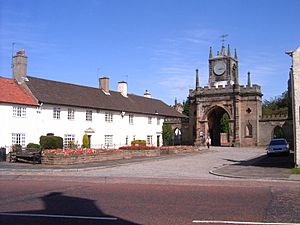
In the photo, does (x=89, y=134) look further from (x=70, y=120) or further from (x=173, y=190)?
(x=173, y=190)

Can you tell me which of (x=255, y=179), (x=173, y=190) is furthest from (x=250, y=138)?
(x=173, y=190)

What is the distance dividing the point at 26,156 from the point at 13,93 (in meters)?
11.7

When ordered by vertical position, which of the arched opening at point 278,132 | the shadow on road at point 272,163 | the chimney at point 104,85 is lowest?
the shadow on road at point 272,163

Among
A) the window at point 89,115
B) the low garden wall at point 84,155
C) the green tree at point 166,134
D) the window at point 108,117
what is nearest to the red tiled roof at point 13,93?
the window at point 89,115

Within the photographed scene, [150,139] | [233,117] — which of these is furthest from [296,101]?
[233,117]

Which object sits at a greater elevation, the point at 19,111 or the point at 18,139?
the point at 19,111

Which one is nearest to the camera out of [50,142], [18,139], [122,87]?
[50,142]

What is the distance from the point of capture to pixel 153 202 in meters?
10.9

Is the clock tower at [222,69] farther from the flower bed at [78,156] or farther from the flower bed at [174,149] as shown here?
the flower bed at [78,156]

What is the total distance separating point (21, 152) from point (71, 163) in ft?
15.3

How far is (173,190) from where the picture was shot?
1376 centimetres

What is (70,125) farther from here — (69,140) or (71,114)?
(69,140)

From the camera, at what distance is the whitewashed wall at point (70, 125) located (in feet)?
115

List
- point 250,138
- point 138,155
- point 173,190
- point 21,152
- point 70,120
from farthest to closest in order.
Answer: point 250,138 → point 70,120 → point 138,155 → point 21,152 → point 173,190
